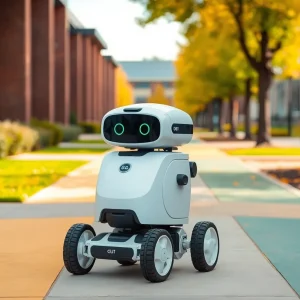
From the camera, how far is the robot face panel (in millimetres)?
7301

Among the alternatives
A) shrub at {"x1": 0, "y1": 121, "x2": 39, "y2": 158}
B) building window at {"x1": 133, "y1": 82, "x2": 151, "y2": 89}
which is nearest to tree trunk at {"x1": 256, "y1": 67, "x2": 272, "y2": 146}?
shrub at {"x1": 0, "y1": 121, "x2": 39, "y2": 158}

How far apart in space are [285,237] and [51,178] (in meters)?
9.90

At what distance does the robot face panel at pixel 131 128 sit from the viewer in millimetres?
7301

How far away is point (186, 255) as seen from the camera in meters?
8.49

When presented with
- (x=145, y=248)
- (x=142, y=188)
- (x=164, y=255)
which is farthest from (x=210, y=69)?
(x=145, y=248)

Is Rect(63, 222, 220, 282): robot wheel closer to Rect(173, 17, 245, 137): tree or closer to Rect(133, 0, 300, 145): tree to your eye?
Rect(133, 0, 300, 145): tree

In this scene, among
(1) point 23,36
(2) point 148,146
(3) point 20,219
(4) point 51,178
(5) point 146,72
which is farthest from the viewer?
(5) point 146,72

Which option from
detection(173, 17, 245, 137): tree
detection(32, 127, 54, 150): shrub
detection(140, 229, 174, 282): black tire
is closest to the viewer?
detection(140, 229, 174, 282): black tire

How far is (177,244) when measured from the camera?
755cm

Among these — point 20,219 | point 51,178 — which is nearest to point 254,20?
point 51,178

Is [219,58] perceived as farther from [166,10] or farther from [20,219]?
[20,219]

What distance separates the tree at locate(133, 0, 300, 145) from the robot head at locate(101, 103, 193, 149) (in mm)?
24627

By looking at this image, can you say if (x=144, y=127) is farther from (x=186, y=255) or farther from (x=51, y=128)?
(x=51, y=128)

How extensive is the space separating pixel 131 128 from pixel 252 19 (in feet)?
93.2
